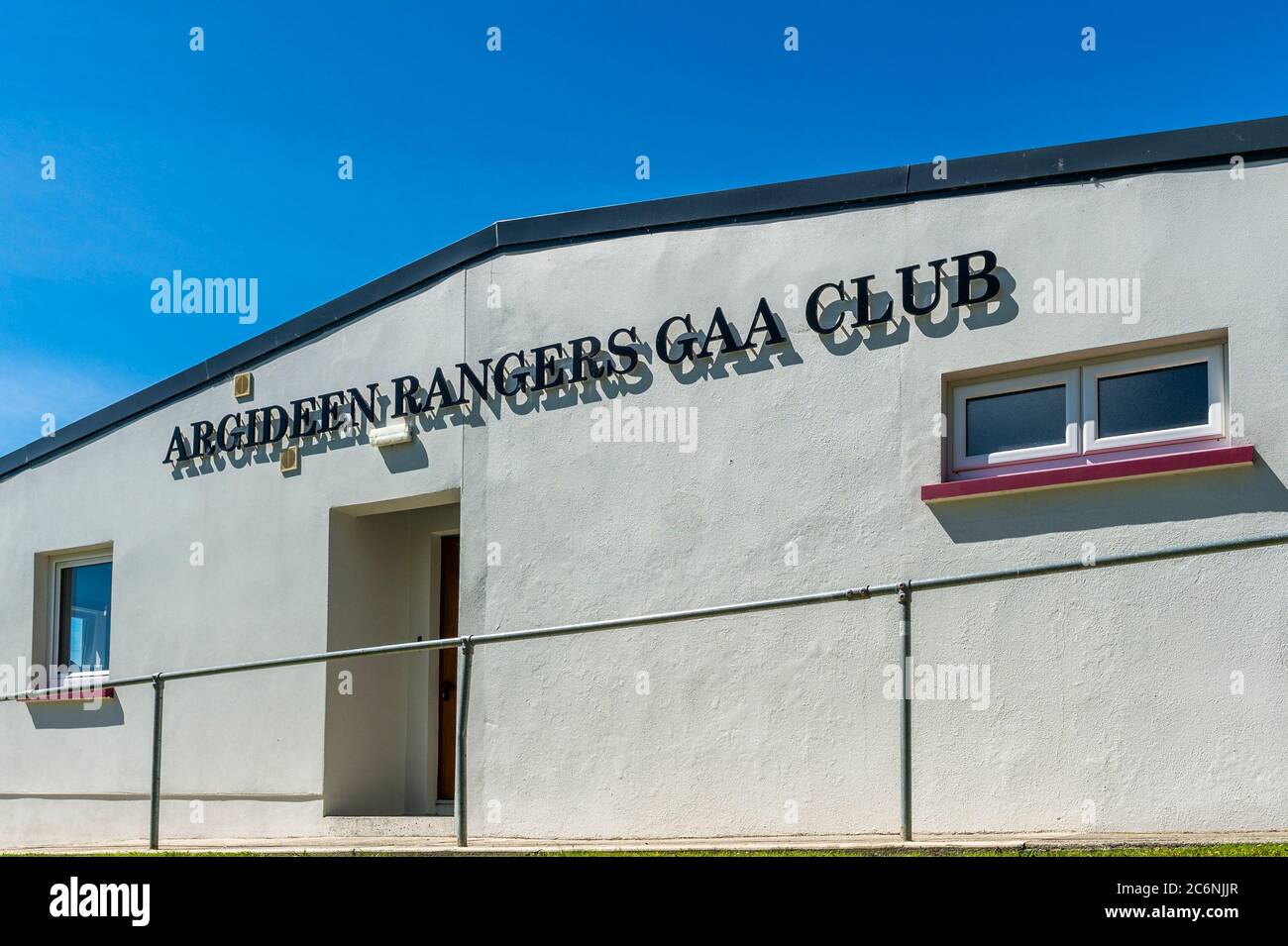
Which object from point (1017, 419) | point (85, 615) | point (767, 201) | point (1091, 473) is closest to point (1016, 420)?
point (1017, 419)

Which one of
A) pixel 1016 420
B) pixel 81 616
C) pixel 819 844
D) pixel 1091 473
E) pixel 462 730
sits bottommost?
pixel 819 844

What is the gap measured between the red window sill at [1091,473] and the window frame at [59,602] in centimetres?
768

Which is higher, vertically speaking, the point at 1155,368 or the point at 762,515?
the point at 1155,368

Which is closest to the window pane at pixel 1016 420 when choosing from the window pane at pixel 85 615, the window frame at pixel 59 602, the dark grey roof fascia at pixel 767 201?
the dark grey roof fascia at pixel 767 201

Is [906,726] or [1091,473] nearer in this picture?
[906,726]

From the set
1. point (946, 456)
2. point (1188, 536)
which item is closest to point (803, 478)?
point (946, 456)

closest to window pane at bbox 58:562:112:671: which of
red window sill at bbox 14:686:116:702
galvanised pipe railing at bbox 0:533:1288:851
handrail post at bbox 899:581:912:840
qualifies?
red window sill at bbox 14:686:116:702

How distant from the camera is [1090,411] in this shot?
674 centimetres

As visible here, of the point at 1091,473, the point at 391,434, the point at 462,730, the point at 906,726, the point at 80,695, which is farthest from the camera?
the point at 80,695

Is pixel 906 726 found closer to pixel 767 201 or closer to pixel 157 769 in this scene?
pixel 767 201

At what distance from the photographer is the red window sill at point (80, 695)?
11031 millimetres

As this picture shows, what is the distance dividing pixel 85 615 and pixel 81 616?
3.1 inches

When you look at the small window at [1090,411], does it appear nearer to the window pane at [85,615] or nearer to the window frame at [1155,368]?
the window frame at [1155,368]

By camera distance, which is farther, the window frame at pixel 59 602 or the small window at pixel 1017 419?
the window frame at pixel 59 602
